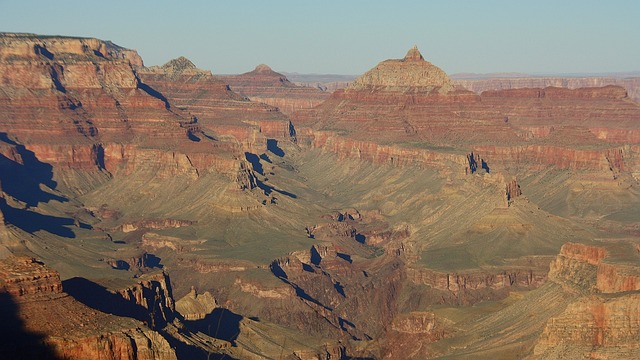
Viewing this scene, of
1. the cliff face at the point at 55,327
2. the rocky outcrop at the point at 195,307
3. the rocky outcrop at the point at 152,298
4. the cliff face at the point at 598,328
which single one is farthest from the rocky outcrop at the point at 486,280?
the cliff face at the point at 55,327

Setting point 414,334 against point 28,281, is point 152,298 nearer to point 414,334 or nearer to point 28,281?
point 28,281

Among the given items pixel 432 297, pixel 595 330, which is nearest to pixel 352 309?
pixel 432 297

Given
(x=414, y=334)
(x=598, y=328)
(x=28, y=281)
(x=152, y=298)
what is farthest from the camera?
(x=414, y=334)

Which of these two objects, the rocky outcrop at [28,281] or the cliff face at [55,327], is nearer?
the cliff face at [55,327]

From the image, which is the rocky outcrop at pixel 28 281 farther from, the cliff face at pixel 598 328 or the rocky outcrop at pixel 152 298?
the cliff face at pixel 598 328

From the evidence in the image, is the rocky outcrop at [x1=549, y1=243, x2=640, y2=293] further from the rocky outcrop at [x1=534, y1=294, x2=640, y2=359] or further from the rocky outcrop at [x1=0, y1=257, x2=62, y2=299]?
the rocky outcrop at [x1=0, y1=257, x2=62, y2=299]

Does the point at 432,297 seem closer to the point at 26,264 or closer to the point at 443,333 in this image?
the point at 443,333

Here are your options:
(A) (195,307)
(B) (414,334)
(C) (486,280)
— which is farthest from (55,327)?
(C) (486,280)

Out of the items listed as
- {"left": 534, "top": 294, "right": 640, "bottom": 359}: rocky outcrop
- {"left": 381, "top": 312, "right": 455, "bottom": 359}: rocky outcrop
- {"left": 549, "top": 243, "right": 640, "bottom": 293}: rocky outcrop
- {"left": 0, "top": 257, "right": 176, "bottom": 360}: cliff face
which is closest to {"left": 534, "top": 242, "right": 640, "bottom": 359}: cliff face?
{"left": 534, "top": 294, "right": 640, "bottom": 359}: rocky outcrop
